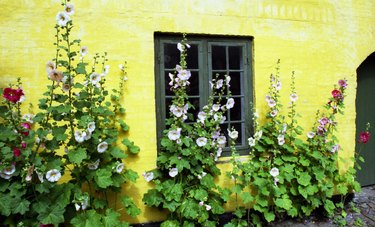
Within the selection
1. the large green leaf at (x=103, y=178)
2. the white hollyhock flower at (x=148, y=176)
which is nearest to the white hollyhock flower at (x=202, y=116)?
the white hollyhock flower at (x=148, y=176)

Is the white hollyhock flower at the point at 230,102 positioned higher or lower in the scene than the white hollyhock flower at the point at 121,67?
lower

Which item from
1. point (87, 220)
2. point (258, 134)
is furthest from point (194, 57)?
point (87, 220)

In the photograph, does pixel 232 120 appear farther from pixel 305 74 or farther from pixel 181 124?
pixel 305 74

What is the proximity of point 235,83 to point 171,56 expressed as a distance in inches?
38.2

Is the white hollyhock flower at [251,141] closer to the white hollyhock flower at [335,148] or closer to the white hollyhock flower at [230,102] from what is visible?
the white hollyhock flower at [230,102]

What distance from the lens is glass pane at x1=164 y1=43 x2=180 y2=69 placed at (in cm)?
375

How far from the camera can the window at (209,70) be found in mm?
3709

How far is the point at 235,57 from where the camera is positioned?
4.04 meters

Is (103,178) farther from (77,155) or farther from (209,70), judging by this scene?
(209,70)

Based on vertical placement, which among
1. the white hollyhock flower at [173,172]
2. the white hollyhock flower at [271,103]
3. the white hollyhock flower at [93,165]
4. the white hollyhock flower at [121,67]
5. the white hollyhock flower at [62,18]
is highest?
the white hollyhock flower at [62,18]

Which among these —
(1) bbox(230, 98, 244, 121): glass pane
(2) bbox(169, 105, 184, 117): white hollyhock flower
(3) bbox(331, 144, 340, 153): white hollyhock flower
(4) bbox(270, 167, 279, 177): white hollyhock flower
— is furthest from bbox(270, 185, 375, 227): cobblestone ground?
(2) bbox(169, 105, 184, 117): white hollyhock flower

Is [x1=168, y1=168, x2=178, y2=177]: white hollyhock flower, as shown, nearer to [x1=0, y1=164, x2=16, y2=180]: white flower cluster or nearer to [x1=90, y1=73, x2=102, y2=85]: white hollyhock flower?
[x1=90, y1=73, x2=102, y2=85]: white hollyhock flower

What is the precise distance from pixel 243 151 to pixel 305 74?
1.46 meters

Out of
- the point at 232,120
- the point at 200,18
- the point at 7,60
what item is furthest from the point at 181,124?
the point at 7,60
